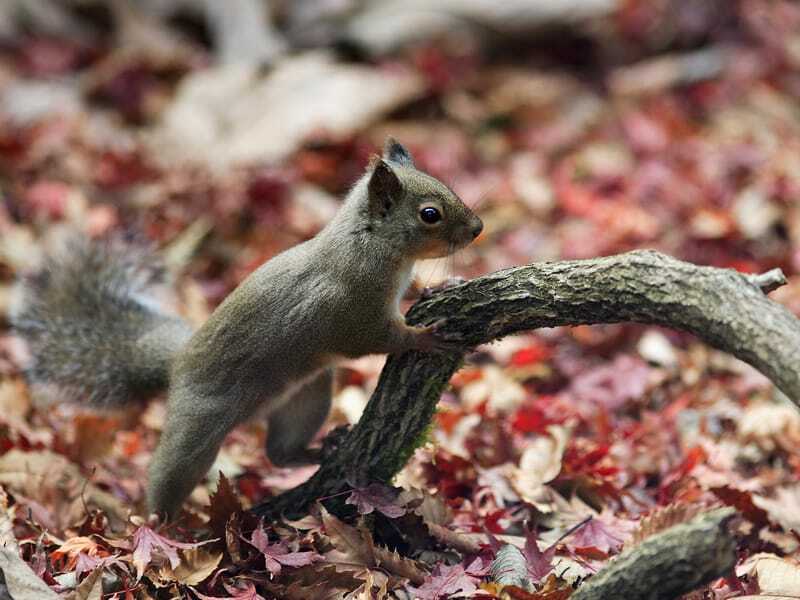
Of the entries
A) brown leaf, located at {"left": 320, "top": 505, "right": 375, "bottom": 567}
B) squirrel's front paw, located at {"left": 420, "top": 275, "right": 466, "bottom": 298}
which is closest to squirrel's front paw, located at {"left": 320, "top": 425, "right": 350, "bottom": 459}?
brown leaf, located at {"left": 320, "top": 505, "right": 375, "bottom": 567}

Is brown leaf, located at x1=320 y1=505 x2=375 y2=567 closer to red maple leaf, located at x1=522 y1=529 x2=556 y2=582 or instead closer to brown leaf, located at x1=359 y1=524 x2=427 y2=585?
brown leaf, located at x1=359 y1=524 x2=427 y2=585

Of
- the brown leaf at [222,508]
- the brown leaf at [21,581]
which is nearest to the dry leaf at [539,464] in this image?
the brown leaf at [222,508]

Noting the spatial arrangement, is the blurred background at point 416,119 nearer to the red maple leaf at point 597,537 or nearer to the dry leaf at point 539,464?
the dry leaf at point 539,464

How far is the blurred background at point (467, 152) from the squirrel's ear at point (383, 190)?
1234 millimetres

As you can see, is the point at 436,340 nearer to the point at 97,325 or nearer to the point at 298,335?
the point at 298,335

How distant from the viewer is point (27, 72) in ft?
29.2

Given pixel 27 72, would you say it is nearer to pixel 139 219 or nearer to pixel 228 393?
pixel 139 219

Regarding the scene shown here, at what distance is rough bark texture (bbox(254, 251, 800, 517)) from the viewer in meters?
2.53

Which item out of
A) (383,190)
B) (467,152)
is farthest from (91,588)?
(467,152)

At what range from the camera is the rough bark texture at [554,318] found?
99.6 inches

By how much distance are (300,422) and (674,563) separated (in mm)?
2044

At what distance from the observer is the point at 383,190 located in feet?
12.0

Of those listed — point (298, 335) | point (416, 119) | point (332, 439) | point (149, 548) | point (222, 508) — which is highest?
point (416, 119)

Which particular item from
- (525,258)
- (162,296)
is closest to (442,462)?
(162,296)
